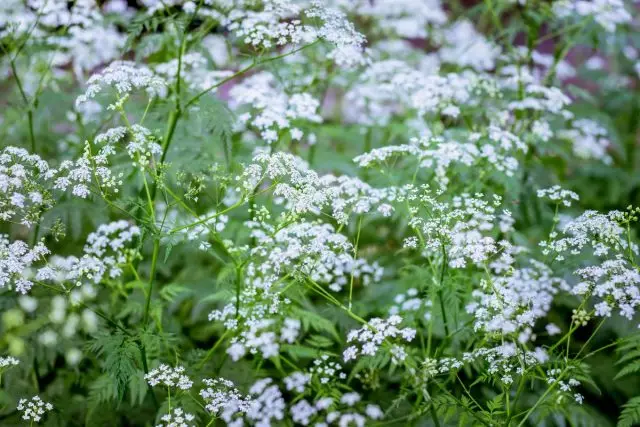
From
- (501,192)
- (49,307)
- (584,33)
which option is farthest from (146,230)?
(584,33)

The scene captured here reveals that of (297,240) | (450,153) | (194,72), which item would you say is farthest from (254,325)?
(194,72)

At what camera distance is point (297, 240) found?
3.53m

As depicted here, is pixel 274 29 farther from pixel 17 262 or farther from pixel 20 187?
pixel 17 262

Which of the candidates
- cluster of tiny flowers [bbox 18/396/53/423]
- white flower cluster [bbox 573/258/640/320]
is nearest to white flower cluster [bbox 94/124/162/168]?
cluster of tiny flowers [bbox 18/396/53/423]

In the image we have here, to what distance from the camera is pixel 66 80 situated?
570cm

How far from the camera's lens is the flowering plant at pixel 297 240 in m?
3.26

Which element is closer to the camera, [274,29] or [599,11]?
[274,29]

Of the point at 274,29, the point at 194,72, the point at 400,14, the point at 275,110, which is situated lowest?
the point at 400,14

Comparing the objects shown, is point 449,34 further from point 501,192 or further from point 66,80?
point 66,80

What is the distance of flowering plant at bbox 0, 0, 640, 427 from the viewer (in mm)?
3260

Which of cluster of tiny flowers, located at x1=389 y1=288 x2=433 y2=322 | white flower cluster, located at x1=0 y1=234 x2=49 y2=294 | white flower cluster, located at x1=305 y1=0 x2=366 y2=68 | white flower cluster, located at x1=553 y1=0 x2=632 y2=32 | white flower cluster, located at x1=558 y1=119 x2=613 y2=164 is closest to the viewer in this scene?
white flower cluster, located at x1=0 y1=234 x2=49 y2=294

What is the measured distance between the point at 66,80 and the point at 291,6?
273 cm

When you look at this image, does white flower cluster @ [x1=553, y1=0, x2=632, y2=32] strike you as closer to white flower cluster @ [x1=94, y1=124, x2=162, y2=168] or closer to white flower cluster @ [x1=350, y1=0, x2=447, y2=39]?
→ white flower cluster @ [x1=350, y1=0, x2=447, y2=39]

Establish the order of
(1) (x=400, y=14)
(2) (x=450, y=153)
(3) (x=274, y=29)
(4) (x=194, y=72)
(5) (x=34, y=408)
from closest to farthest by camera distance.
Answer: (5) (x=34, y=408), (3) (x=274, y=29), (2) (x=450, y=153), (4) (x=194, y=72), (1) (x=400, y=14)
